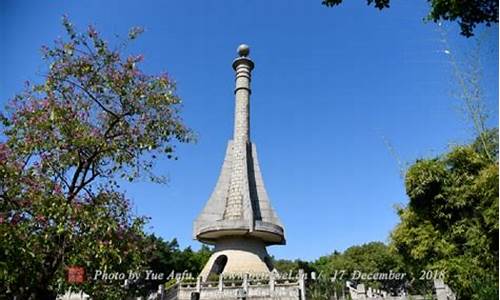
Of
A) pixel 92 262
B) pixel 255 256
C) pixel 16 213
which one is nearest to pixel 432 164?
pixel 92 262

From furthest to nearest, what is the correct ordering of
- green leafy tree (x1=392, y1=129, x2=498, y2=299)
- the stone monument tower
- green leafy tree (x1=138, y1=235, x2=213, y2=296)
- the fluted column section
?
green leafy tree (x1=138, y1=235, x2=213, y2=296) < the fluted column section < the stone monument tower < green leafy tree (x1=392, y1=129, x2=498, y2=299)

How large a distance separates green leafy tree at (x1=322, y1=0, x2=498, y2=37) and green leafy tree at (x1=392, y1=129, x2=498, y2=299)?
5.27m

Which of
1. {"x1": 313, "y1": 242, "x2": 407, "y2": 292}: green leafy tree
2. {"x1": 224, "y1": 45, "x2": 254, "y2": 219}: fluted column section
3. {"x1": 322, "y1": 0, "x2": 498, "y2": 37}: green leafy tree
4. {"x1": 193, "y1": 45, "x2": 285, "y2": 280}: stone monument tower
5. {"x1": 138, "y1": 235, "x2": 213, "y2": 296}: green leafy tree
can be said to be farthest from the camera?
{"x1": 313, "y1": 242, "x2": 407, "y2": 292}: green leafy tree

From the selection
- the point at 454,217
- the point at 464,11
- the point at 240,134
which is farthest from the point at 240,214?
the point at 464,11

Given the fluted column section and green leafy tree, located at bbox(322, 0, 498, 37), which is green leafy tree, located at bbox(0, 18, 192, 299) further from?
the fluted column section

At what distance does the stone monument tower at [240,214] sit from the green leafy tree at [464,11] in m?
16.9

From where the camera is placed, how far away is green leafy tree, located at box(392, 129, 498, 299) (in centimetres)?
966

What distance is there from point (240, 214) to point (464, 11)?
18.0 m

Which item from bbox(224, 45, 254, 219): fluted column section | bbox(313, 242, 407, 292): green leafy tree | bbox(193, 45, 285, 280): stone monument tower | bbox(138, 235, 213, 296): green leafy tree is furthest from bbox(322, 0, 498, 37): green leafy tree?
bbox(313, 242, 407, 292): green leafy tree

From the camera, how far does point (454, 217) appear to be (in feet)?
35.3

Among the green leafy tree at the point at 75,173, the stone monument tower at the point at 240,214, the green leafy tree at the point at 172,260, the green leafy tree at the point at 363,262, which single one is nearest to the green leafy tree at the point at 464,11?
the green leafy tree at the point at 75,173

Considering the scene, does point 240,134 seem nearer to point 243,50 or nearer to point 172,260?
point 243,50

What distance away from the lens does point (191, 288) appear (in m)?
15.6

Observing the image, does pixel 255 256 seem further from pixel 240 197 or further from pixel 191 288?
pixel 191 288
